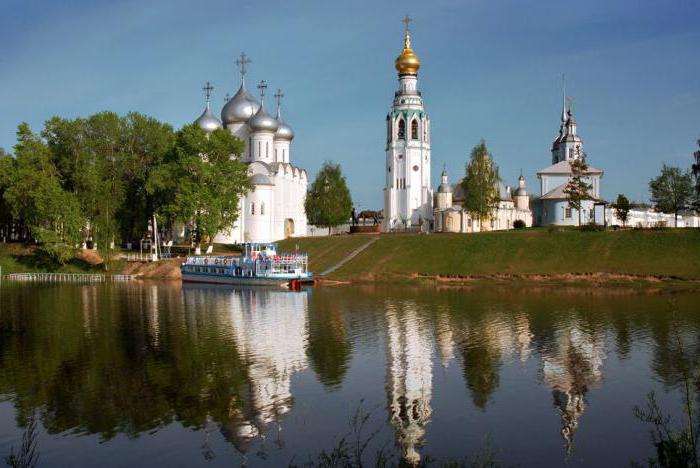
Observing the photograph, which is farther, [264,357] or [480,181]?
[480,181]

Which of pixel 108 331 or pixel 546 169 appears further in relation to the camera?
pixel 546 169

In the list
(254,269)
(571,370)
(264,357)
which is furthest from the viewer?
(254,269)

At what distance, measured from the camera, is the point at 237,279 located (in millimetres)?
63219

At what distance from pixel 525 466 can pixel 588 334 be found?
17452 millimetres

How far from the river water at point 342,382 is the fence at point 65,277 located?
31.1m

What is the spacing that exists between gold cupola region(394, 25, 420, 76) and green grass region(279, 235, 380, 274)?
3042cm

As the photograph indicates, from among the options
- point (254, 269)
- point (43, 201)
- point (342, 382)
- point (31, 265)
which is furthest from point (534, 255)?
point (31, 265)

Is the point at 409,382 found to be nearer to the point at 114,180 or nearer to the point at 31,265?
the point at 114,180

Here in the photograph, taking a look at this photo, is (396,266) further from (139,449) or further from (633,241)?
(139,449)

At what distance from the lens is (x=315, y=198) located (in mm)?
105062

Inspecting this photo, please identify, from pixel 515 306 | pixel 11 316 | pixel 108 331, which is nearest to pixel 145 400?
pixel 108 331

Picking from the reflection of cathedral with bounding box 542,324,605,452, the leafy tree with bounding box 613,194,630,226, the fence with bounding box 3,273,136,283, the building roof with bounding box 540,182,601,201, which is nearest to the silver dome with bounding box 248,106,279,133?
the fence with bounding box 3,273,136,283

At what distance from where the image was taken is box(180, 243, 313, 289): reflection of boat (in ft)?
199

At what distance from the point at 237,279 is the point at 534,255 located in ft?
81.0
